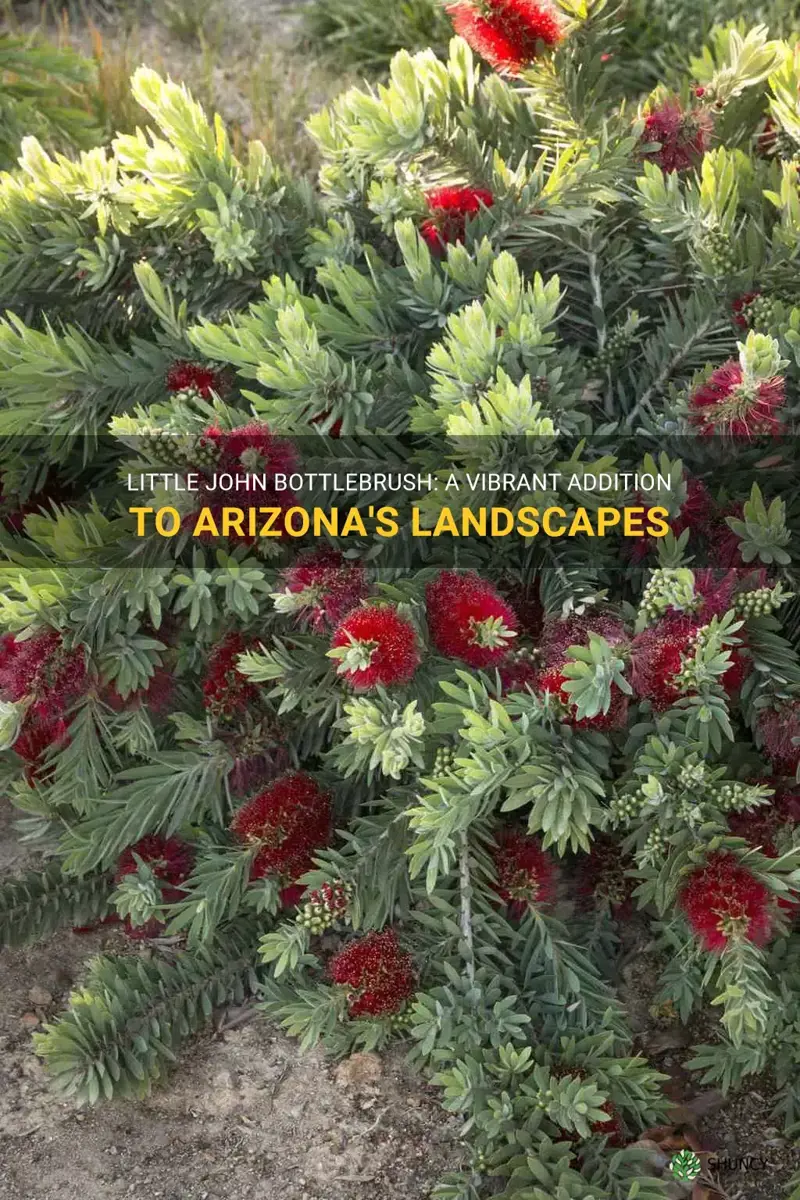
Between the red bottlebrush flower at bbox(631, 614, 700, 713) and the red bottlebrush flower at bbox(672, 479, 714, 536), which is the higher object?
the red bottlebrush flower at bbox(672, 479, 714, 536)

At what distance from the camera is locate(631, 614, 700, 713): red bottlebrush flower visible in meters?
1.36

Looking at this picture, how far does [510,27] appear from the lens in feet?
5.38

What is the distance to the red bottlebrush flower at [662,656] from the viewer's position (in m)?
1.36

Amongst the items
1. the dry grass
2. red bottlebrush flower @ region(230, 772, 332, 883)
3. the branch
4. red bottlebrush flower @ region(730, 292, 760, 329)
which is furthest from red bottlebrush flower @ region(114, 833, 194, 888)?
the dry grass

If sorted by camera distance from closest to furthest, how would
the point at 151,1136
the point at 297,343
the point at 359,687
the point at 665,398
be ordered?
the point at 359,687
the point at 297,343
the point at 151,1136
the point at 665,398

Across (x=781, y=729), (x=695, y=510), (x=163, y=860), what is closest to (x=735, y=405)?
(x=695, y=510)

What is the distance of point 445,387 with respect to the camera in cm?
141

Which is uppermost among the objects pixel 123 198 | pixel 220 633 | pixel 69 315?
pixel 123 198

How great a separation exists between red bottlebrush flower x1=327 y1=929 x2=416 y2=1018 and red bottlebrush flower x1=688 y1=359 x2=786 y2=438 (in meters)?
0.80

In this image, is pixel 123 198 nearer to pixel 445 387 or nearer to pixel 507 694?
pixel 445 387

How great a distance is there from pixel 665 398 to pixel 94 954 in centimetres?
120

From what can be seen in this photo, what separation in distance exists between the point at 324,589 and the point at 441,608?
5.8 inches

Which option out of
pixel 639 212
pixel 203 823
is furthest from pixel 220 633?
pixel 639 212

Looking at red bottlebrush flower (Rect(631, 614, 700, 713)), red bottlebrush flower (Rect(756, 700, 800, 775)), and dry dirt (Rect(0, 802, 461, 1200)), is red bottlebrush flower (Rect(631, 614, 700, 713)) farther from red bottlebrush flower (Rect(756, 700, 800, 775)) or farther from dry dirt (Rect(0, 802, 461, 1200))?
dry dirt (Rect(0, 802, 461, 1200))
